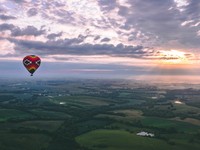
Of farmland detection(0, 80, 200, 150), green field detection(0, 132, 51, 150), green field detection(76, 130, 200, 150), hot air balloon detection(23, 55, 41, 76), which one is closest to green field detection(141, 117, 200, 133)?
farmland detection(0, 80, 200, 150)

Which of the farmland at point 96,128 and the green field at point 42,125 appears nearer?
the farmland at point 96,128

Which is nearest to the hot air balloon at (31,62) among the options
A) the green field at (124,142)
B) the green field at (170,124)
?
the green field at (124,142)

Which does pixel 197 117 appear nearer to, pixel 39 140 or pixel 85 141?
pixel 85 141

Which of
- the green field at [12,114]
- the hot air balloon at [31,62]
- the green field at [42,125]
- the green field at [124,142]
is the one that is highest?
the hot air balloon at [31,62]

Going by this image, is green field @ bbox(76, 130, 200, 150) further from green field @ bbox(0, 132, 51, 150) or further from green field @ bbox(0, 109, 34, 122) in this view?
green field @ bbox(0, 109, 34, 122)

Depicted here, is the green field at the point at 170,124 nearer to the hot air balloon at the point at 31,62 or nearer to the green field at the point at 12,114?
the green field at the point at 12,114

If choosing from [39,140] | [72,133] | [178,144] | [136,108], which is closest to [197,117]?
[136,108]

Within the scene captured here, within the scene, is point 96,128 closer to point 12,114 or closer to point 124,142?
point 124,142

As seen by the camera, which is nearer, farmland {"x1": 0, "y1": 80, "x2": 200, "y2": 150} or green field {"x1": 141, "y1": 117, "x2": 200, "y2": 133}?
farmland {"x1": 0, "y1": 80, "x2": 200, "y2": 150}
